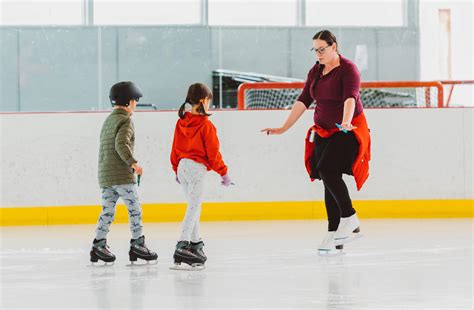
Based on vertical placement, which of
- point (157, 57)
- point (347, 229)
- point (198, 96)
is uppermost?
point (157, 57)

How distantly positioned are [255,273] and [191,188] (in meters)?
0.47

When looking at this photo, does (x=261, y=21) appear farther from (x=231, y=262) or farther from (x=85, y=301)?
(x=85, y=301)

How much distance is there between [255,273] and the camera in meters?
4.39

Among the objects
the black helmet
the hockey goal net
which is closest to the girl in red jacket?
the black helmet

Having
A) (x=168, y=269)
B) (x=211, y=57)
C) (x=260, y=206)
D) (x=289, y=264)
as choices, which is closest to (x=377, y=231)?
(x=260, y=206)

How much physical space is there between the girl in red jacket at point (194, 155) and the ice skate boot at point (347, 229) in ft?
2.49

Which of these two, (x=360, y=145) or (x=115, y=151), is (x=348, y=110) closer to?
(x=360, y=145)

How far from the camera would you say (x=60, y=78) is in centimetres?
954

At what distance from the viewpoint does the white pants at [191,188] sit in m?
4.46

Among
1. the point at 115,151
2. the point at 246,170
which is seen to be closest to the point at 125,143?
the point at 115,151

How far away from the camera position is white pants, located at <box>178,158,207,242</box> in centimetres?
446

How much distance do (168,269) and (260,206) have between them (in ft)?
9.90

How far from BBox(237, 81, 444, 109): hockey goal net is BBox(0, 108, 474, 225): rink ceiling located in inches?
19.6

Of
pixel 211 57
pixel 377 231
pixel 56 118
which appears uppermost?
pixel 211 57
